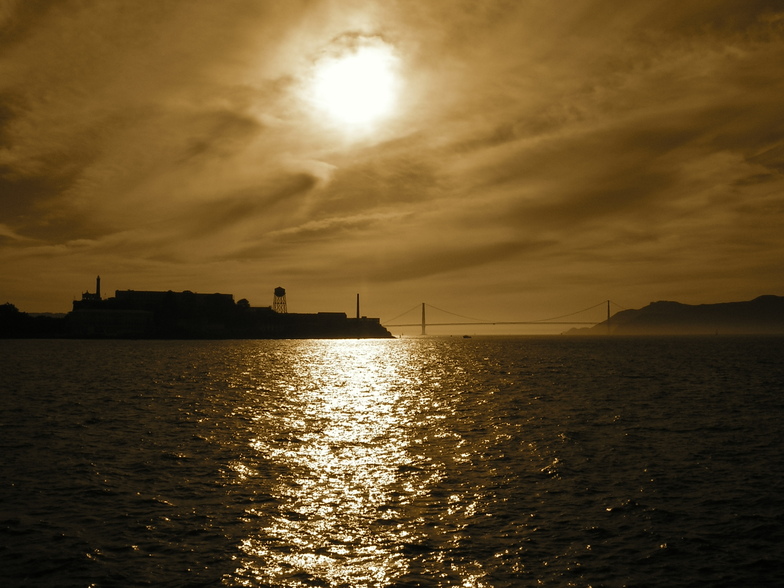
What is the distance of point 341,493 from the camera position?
26641 millimetres

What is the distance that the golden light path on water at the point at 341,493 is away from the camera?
18531mm

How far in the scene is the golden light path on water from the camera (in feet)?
60.8

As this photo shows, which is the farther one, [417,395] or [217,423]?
[417,395]

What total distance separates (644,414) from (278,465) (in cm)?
3308

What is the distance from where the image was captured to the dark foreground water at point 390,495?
18531 mm

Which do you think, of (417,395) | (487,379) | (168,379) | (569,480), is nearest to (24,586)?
(569,480)

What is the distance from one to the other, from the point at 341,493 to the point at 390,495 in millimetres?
2164

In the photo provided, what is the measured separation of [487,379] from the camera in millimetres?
91188

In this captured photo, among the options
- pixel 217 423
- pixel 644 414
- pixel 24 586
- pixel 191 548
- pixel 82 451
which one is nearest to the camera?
pixel 24 586

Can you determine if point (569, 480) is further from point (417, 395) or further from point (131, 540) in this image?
point (417, 395)

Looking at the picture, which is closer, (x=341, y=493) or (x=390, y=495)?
(x=390, y=495)

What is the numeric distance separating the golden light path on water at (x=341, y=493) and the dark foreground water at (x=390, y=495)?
0.10 m

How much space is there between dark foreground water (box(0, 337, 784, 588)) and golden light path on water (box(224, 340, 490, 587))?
10cm

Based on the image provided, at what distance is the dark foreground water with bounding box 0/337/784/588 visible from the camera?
730 inches
